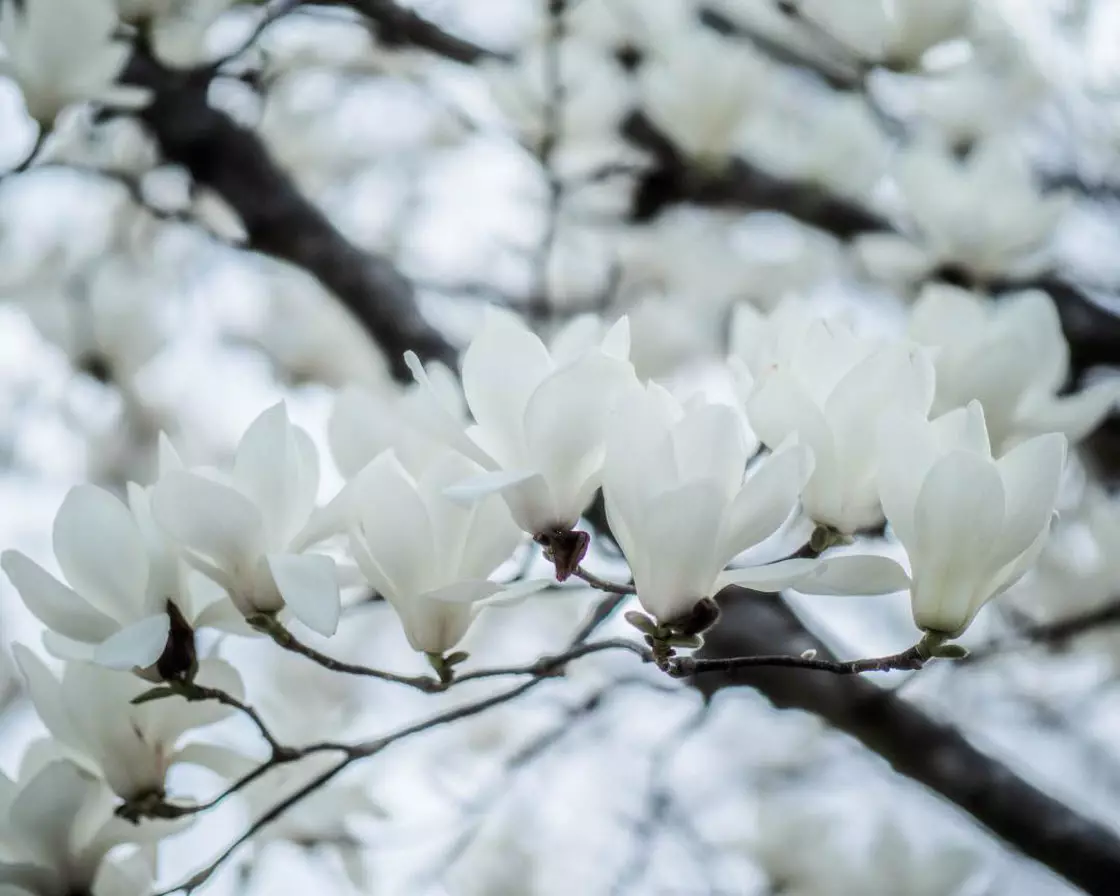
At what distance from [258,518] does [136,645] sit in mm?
73

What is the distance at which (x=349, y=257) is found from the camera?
1165mm

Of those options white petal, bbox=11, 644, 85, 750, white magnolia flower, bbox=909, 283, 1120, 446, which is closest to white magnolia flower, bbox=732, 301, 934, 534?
white magnolia flower, bbox=909, 283, 1120, 446

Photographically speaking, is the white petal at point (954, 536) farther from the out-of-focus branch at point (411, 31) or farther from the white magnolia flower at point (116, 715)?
the out-of-focus branch at point (411, 31)

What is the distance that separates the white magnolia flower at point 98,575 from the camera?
0.51 m

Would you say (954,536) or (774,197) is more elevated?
(954,536)

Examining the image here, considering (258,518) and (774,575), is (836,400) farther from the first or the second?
(258,518)

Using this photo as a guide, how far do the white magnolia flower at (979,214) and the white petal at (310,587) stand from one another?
772mm

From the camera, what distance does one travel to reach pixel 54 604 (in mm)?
514

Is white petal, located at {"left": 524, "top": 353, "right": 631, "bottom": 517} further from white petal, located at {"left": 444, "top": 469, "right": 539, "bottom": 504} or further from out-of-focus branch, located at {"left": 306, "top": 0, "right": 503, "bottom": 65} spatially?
out-of-focus branch, located at {"left": 306, "top": 0, "right": 503, "bottom": 65}

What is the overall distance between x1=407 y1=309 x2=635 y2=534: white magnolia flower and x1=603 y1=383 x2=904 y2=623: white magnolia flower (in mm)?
24

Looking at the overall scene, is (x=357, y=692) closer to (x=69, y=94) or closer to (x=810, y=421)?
(x=69, y=94)

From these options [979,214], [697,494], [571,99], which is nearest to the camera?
[697,494]

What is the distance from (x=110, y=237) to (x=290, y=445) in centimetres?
160

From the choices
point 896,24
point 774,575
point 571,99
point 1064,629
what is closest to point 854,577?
point 774,575
